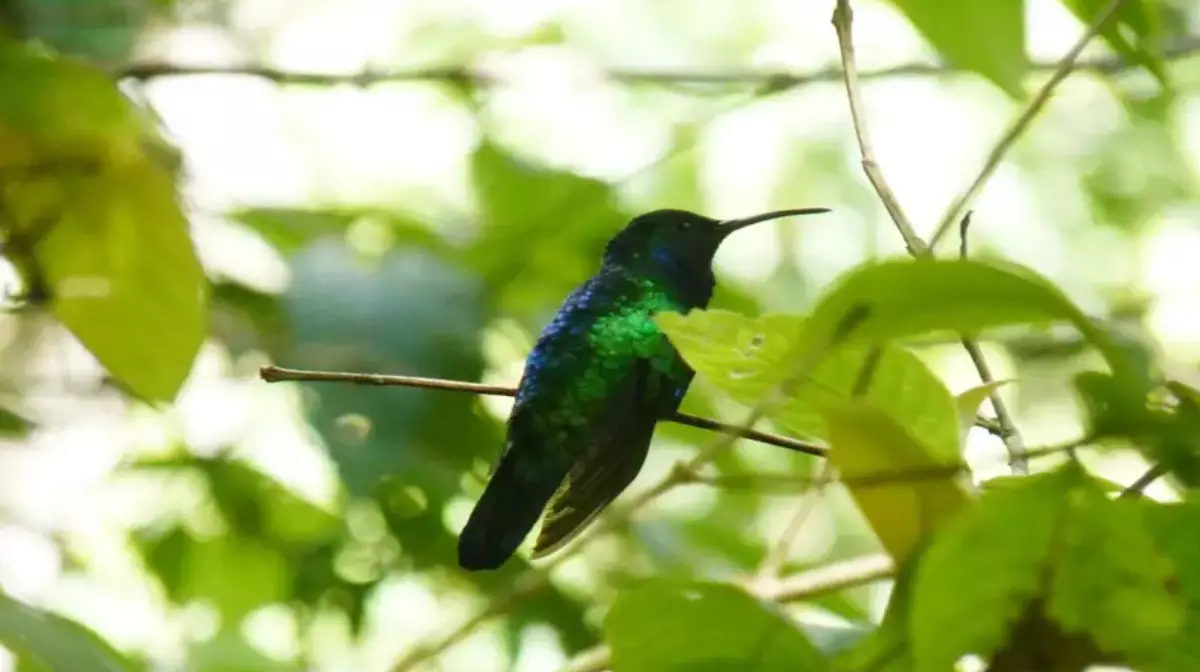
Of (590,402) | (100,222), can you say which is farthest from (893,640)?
(100,222)

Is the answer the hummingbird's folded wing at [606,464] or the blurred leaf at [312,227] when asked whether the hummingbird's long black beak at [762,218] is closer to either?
the hummingbird's folded wing at [606,464]

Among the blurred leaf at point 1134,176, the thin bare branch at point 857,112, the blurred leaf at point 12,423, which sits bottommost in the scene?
the blurred leaf at point 1134,176

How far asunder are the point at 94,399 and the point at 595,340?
70 centimetres

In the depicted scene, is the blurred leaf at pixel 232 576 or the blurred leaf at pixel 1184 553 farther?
the blurred leaf at pixel 232 576

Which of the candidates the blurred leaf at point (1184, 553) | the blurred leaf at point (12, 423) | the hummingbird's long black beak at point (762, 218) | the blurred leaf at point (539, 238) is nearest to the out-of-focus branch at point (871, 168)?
the hummingbird's long black beak at point (762, 218)

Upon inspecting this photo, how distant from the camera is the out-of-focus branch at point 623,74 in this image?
875mm

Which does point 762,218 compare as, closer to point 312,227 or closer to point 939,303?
point 939,303

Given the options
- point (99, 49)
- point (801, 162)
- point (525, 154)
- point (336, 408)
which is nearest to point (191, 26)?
point (99, 49)

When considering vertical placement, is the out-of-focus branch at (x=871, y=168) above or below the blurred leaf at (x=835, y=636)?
above

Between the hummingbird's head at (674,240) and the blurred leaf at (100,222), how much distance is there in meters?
0.24

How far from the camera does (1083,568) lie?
289 millimetres

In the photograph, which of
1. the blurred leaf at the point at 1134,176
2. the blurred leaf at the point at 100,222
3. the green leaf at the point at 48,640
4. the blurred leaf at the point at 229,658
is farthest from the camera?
the blurred leaf at the point at 1134,176

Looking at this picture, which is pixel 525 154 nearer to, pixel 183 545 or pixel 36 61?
pixel 183 545

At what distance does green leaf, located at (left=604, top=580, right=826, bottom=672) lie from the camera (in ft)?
0.98
